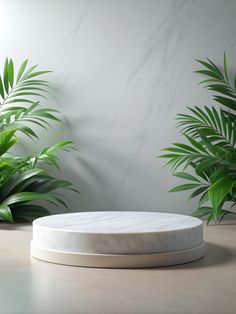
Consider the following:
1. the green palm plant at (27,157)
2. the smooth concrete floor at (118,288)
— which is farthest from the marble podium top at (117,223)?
the green palm plant at (27,157)

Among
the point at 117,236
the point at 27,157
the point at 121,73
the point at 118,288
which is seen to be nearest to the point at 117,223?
the point at 117,236

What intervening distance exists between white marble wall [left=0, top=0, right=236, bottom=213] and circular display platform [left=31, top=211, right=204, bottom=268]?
1158mm

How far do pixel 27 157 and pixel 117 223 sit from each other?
3.48 feet

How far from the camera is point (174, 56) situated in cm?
310

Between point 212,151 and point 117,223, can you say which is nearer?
point 117,223

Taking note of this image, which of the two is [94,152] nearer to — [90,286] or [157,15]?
[157,15]

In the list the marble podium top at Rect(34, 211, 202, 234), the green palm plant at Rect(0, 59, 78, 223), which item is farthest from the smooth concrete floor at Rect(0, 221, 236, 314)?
the green palm plant at Rect(0, 59, 78, 223)

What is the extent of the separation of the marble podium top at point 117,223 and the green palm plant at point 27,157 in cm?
60

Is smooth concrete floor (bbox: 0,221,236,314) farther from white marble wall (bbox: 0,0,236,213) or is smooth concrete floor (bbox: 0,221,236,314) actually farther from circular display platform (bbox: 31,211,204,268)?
white marble wall (bbox: 0,0,236,213)

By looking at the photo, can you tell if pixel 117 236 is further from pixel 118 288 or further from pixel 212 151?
pixel 212 151

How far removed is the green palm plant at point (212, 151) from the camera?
101 inches

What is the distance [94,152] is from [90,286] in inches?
64.4

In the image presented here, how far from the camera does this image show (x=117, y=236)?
1.79m

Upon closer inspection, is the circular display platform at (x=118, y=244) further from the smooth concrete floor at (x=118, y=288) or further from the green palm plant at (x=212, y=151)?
the green palm plant at (x=212, y=151)
